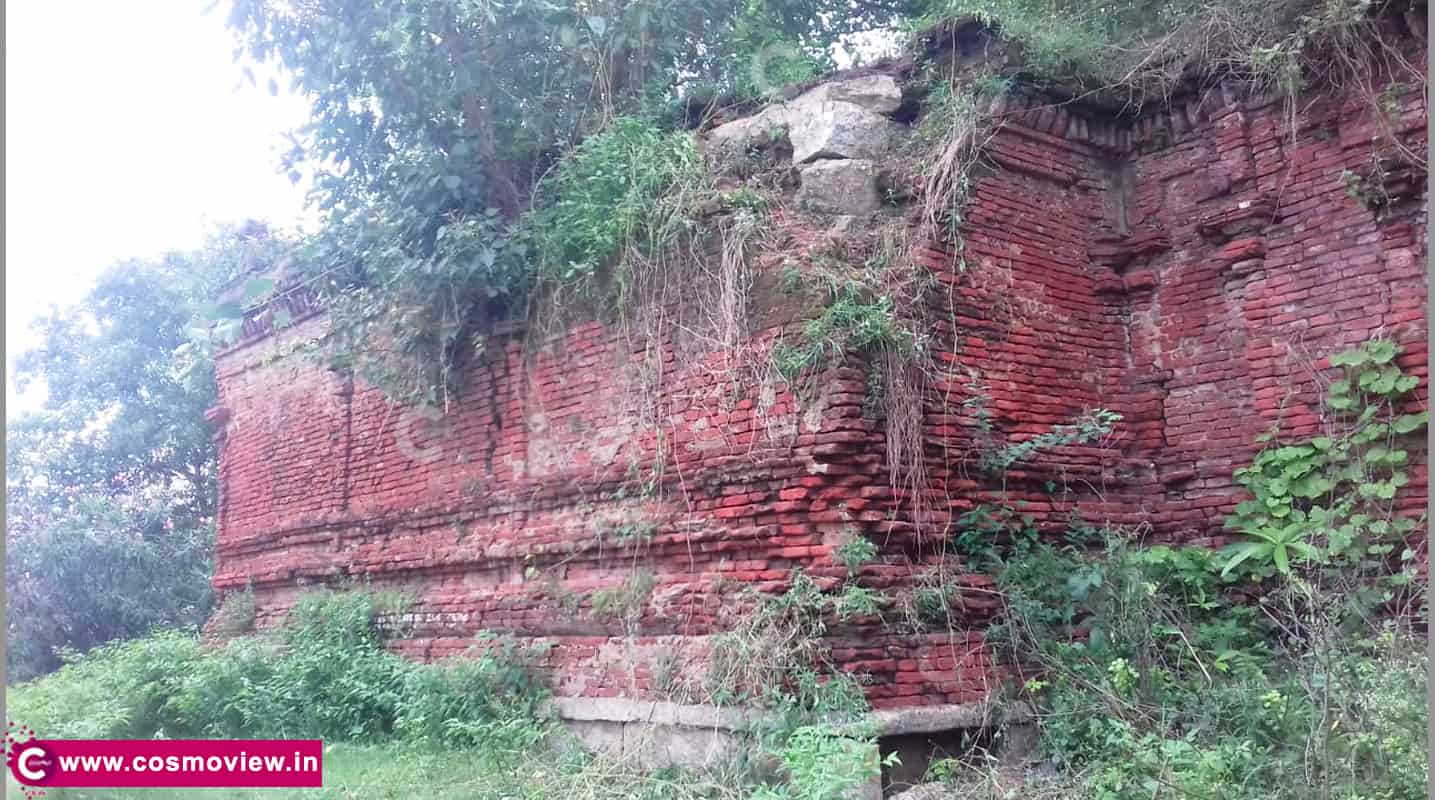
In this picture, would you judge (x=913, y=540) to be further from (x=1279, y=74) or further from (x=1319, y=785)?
(x=1279, y=74)

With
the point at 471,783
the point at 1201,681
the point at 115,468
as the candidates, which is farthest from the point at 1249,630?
the point at 115,468

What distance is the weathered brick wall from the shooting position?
574 cm

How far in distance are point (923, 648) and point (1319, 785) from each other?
1.72 meters

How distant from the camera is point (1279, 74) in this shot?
623 cm

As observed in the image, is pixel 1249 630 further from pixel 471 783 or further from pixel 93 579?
pixel 93 579

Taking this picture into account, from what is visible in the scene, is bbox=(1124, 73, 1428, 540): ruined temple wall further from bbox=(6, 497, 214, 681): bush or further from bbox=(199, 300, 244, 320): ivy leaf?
bbox=(6, 497, 214, 681): bush

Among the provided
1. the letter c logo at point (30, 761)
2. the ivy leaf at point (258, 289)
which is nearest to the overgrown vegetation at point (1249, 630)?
the letter c logo at point (30, 761)

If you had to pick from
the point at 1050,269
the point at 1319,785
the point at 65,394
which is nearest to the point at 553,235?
the point at 1050,269

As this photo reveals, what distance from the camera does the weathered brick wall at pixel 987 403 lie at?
5742 millimetres

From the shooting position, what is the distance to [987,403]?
6.16 meters

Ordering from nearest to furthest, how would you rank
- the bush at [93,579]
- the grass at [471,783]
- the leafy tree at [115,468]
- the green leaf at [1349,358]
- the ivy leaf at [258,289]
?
the grass at [471,783] → the green leaf at [1349,358] → the ivy leaf at [258,289] → the bush at [93,579] → the leafy tree at [115,468]

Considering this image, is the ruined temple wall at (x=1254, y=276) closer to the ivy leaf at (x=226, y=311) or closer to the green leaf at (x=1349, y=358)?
the green leaf at (x=1349, y=358)

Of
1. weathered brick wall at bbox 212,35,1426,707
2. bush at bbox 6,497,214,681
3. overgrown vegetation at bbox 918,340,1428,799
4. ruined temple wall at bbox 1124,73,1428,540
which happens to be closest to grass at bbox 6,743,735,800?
weathered brick wall at bbox 212,35,1426,707

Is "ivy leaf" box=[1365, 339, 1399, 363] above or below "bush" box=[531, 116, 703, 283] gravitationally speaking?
below
